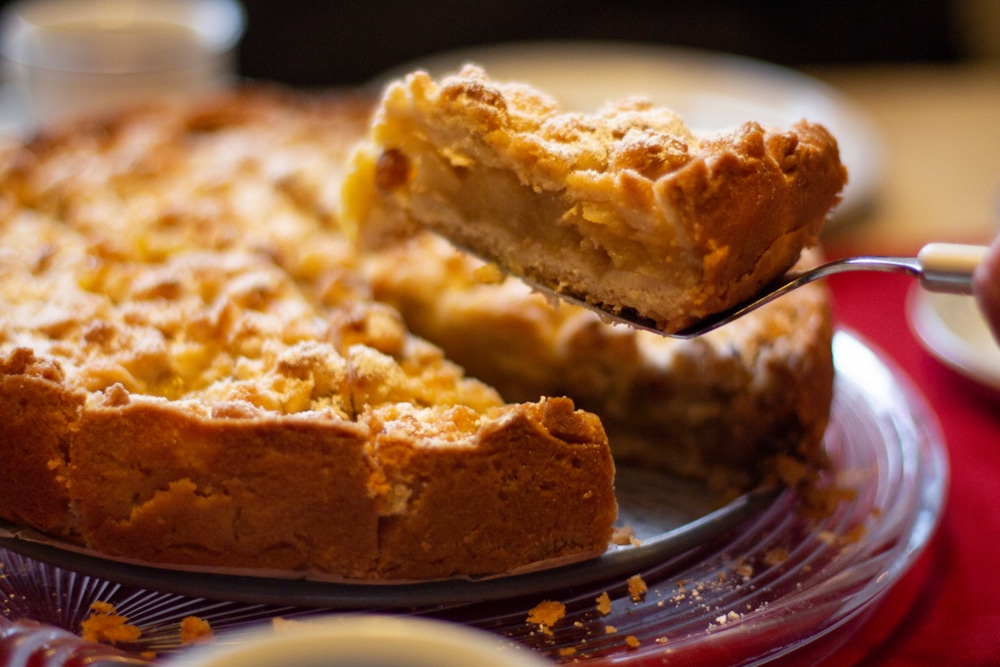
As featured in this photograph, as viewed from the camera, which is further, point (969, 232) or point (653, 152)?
point (969, 232)

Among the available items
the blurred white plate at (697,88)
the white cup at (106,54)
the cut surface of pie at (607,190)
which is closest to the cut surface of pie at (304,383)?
the cut surface of pie at (607,190)

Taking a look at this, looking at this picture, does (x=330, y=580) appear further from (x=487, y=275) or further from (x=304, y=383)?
(x=487, y=275)

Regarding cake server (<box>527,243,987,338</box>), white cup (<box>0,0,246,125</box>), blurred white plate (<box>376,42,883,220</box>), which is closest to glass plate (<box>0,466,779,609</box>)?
cake server (<box>527,243,987,338</box>)

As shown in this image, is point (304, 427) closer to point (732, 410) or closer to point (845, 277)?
point (732, 410)

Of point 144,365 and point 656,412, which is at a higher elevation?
point 144,365

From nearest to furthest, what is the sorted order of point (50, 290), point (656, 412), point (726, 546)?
point (726, 546)
point (50, 290)
point (656, 412)

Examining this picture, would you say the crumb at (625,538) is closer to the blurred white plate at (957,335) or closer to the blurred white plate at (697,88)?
the blurred white plate at (957,335)

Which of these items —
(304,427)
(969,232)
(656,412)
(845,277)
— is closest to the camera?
(304,427)

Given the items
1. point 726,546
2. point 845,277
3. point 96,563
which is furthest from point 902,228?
point 96,563
